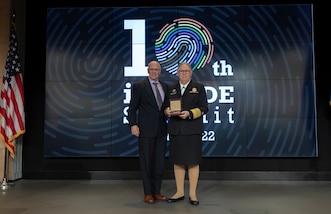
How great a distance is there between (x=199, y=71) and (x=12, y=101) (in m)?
2.72

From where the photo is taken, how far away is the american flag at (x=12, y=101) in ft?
15.1

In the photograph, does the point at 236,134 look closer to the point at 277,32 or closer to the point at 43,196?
the point at 277,32

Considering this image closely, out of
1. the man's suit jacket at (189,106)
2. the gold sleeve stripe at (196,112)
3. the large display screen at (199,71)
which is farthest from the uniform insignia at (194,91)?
the large display screen at (199,71)

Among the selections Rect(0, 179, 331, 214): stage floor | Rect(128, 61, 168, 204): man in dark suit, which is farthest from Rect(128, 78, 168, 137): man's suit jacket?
Rect(0, 179, 331, 214): stage floor

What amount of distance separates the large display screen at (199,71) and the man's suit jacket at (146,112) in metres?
1.54

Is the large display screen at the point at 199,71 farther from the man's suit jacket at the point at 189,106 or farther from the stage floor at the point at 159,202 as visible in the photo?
the man's suit jacket at the point at 189,106

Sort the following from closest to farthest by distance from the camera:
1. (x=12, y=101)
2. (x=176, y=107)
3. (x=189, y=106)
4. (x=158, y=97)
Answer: (x=176, y=107) → (x=189, y=106) → (x=158, y=97) → (x=12, y=101)

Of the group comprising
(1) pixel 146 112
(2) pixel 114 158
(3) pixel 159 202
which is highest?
(1) pixel 146 112

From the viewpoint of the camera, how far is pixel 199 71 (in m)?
5.05

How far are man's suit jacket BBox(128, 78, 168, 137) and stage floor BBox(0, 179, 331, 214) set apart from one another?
76 cm

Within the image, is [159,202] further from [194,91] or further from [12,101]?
[12,101]

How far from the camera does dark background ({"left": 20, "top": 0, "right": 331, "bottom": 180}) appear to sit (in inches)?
197

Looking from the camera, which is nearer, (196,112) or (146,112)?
(196,112)

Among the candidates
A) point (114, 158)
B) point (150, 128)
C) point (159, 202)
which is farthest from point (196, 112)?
point (114, 158)
